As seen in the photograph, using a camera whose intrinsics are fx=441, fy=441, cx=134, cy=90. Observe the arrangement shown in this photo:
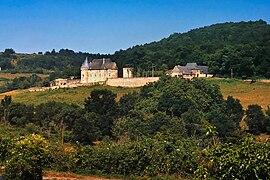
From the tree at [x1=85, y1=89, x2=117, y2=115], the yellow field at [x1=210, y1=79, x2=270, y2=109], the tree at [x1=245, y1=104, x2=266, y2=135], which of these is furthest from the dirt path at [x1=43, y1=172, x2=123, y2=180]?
the yellow field at [x1=210, y1=79, x2=270, y2=109]

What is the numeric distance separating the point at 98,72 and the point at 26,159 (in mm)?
68018

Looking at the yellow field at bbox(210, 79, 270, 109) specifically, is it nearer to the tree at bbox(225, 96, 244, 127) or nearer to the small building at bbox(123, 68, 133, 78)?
the tree at bbox(225, 96, 244, 127)

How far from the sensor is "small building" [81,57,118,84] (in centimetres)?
9000

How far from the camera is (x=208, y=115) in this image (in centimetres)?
5147

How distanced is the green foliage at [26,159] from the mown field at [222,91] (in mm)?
44522

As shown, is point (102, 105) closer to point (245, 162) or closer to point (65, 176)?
point (65, 176)

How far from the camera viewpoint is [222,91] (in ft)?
247

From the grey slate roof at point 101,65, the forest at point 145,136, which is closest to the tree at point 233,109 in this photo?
the forest at point 145,136

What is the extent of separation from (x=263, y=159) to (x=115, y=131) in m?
38.7

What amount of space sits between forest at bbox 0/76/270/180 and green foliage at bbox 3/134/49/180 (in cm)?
5

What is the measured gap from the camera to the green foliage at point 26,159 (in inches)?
893

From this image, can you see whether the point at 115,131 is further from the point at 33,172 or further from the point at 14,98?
the point at 14,98

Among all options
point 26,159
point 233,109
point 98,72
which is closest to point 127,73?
point 98,72

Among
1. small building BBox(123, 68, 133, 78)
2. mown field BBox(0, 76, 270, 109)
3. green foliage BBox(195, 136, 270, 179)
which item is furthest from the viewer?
small building BBox(123, 68, 133, 78)
